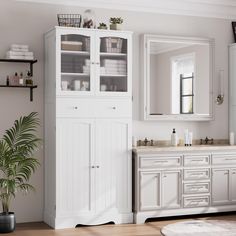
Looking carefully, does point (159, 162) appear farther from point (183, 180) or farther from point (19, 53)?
point (19, 53)

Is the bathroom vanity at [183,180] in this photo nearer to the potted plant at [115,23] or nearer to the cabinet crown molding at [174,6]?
the potted plant at [115,23]

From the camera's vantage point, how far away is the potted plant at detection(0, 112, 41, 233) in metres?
5.55

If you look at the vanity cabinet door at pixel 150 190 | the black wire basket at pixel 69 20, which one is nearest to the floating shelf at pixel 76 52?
the black wire basket at pixel 69 20

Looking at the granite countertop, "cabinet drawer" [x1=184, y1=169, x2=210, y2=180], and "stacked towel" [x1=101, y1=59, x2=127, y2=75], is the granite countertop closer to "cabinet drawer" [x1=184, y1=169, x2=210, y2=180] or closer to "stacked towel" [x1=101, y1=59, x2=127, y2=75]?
"cabinet drawer" [x1=184, y1=169, x2=210, y2=180]

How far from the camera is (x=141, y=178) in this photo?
6086 mm

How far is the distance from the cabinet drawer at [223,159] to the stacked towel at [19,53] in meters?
2.44

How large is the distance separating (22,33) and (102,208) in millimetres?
2127

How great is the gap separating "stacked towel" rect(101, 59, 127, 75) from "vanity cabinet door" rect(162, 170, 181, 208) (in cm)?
125

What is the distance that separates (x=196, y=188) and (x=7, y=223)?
7.24 feet

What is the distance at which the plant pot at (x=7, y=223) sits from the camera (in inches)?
219

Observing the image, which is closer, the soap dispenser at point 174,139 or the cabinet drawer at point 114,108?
the cabinet drawer at point 114,108

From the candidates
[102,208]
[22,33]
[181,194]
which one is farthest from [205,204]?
[22,33]

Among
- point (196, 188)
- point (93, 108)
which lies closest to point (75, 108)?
point (93, 108)

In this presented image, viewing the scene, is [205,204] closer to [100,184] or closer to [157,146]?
[157,146]
